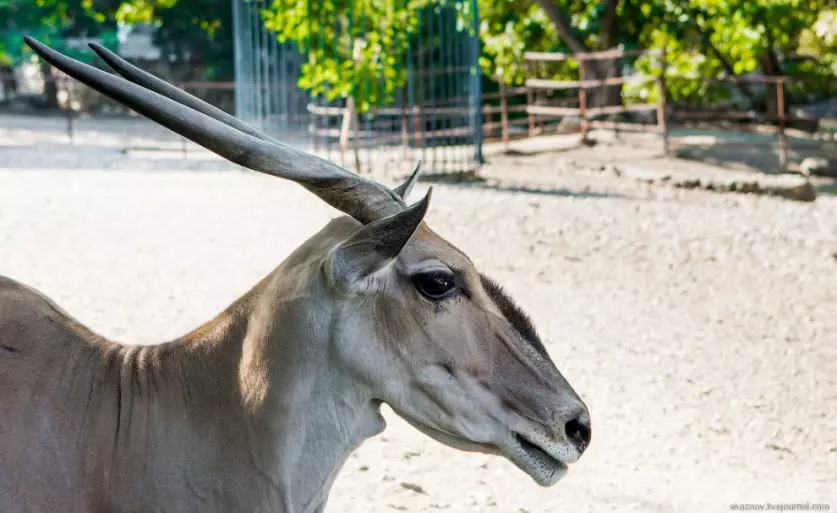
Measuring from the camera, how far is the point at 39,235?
10617 mm

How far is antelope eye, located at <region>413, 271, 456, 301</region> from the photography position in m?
2.92

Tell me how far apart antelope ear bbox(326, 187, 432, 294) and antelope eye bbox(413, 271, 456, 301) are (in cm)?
14

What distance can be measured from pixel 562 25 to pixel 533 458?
20492 mm

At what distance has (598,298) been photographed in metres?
9.04

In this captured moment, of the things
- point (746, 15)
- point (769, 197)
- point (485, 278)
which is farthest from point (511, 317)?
point (746, 15)

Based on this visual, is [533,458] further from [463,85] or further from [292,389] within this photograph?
[463,85]

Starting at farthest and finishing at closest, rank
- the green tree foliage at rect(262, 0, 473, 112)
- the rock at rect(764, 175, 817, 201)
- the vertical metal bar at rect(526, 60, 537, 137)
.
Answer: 1. the vertical metal bar at rect(526, 60, 537, 137)
2. the green tree foliage at rect(262, 0, 473, 112)
3. the rock at rect(764, 175, 817, 201)

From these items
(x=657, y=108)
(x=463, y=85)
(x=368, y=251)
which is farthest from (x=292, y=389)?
(x=657, y=108)

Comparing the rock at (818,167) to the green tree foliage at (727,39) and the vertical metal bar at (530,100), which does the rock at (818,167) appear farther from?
the vertical metal bar at (530,100)

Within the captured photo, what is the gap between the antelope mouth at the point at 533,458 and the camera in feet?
9.75

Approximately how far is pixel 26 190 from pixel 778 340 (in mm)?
8881

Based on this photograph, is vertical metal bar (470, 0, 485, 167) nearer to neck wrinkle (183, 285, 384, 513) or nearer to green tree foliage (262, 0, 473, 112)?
green tree foliage (262, 0, 473, 112)

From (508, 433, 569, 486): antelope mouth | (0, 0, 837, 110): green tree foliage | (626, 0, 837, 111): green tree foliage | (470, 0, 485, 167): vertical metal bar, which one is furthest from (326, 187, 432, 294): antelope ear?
(626, 0, 837, 111): green tree foliage

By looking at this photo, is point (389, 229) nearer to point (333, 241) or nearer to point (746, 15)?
point (333, 241)
